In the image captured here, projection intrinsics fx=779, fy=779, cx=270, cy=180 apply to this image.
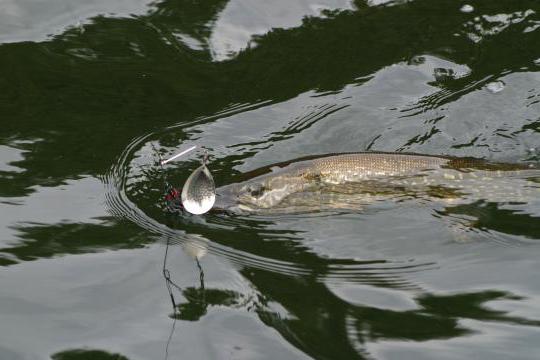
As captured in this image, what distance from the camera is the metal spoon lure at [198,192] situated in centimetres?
493

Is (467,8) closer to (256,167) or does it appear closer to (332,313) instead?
(256,167)

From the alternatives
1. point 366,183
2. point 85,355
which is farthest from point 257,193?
point 85,355

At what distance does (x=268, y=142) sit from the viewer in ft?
20.6

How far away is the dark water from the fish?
4.0 inches

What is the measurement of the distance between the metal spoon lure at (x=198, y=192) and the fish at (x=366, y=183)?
0.50 m

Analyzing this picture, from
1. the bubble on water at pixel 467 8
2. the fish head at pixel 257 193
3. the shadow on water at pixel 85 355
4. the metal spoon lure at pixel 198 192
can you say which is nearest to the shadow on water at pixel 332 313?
the shadow on water at pixel 85 355

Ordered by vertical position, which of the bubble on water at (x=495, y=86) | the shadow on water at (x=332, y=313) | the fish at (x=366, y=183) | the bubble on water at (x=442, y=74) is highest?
the bubble on water at (x=442, y=74)

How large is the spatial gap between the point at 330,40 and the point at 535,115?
6.95 feet

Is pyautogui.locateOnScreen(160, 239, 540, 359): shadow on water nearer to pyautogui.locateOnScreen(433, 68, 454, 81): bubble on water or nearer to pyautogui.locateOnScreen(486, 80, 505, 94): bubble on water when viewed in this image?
pyautogui.locateOnScreen(486, 80, 505, 94): bubble on water

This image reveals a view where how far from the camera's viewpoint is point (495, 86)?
6957 mm

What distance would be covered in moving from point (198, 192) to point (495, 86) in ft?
10.8

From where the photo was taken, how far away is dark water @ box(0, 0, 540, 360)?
4.24 meters

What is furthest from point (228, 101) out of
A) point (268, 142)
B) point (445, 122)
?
point (445, 122)

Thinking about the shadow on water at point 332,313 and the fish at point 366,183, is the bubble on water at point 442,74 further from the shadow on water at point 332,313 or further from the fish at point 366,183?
the shadow on water at point 332,313
